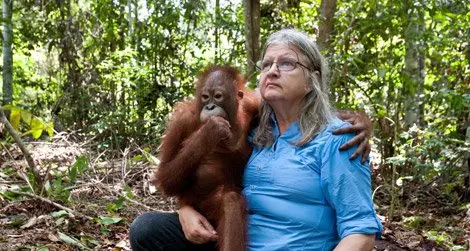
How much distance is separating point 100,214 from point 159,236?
5.27ft

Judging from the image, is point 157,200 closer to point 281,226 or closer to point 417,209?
point 417,209

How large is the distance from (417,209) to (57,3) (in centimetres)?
472

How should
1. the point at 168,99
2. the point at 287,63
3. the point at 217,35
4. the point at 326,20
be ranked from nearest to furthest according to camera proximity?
the point at 287,63 < the point at 326,20 < the point at 168,99 < the point at 217,35

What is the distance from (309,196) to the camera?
81.5 inches

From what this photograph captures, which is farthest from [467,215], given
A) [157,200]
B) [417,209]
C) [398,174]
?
[157,200]

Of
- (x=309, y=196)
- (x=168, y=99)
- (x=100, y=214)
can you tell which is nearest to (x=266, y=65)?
(x=309, y=196)

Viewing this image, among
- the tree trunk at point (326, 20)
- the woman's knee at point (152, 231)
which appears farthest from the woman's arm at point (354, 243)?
the tree trunk at point (326, 20)

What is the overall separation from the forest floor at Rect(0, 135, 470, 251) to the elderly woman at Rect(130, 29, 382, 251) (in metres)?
1.16

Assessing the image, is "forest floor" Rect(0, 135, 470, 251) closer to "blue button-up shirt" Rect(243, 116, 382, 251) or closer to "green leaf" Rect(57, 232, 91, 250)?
"green leaf" Rect(57, 232, 91, 250)

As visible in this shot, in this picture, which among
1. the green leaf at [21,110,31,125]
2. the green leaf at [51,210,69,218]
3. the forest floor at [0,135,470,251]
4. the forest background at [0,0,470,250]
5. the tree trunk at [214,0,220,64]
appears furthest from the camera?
the tree trunk at [214,0,220,64]

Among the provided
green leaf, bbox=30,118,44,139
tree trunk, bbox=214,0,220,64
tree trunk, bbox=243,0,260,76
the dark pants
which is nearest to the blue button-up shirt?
the dark pants

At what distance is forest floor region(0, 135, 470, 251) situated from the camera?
3.46m

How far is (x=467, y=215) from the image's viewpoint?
14.1ft

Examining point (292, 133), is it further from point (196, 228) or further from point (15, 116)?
point (15, 116)
